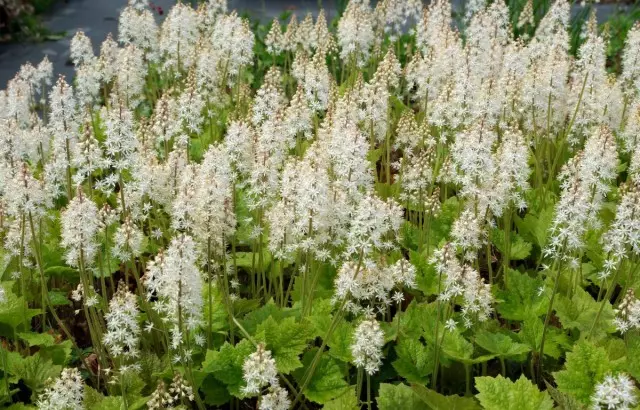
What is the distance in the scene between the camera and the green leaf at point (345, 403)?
3593 mm

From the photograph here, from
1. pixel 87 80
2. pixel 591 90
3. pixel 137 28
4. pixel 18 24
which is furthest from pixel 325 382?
pixel 18 24

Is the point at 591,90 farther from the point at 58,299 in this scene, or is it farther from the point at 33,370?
the point at 33,370

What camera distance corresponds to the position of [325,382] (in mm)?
3920

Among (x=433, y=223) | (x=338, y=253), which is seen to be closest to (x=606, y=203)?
(x=433, y=223)

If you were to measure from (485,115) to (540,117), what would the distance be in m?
0.83

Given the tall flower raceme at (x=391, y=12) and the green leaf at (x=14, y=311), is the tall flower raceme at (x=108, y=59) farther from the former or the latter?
the green leaf at (x=14, y=311)

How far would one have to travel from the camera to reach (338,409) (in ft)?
11.7

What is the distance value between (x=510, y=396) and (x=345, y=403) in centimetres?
73

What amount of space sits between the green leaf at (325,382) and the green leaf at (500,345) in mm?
700

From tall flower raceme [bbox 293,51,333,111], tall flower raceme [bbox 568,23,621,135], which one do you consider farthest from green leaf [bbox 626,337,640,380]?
tall flower raceme [bbox 293,51,333,111]

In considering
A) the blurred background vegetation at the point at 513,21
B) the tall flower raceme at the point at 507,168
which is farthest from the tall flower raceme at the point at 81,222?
the blurred background vegetation at the point at 513,21

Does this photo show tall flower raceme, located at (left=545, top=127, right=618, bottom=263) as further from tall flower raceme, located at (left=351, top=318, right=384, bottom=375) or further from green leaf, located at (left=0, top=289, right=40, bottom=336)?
green leaf, located at (left=0, top=289, right=40, bottom=336)

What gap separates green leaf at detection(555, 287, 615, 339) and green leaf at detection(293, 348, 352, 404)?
1215 millimetres

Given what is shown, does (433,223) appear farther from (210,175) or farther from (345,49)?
(345,49)
